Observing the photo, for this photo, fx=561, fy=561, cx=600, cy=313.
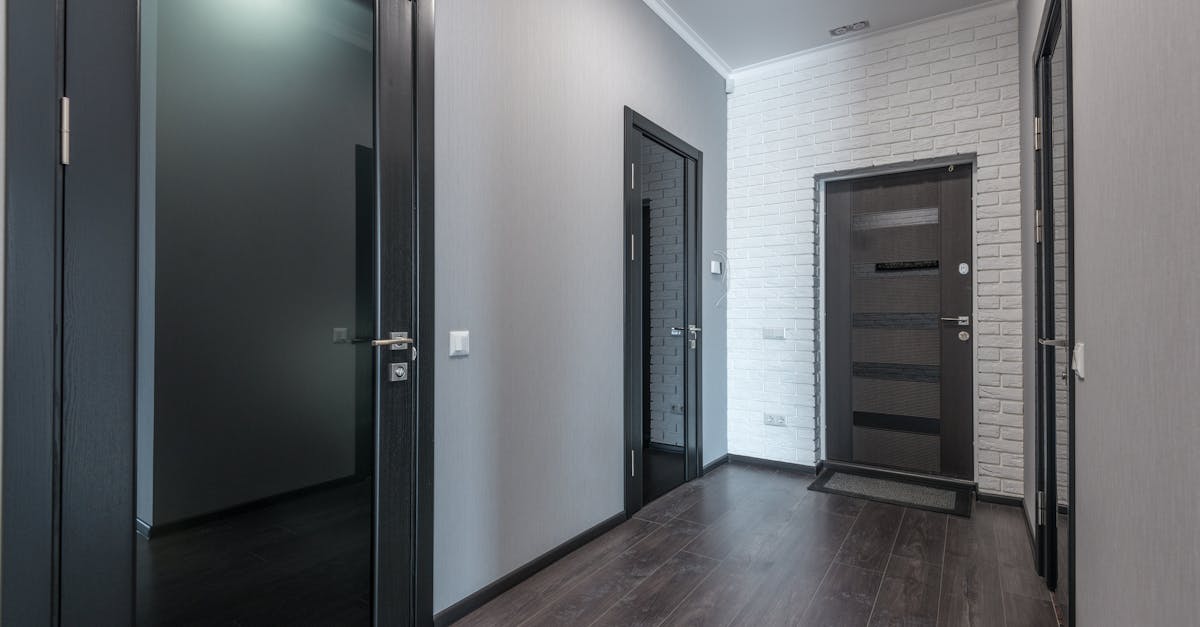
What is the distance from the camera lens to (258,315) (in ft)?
7.30

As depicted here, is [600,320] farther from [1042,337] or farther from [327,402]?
[1042,337]

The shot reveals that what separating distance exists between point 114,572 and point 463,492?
101 centimetres

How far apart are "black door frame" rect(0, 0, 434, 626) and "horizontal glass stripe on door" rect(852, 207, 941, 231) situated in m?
3.80

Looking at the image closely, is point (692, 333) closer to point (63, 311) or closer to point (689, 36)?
point (689, 36)

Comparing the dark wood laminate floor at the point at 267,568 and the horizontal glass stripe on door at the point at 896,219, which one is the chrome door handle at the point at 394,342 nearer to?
the dark wood laminate floor at the point at 267,568

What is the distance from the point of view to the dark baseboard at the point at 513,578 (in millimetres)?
2010

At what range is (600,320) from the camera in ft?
9.45

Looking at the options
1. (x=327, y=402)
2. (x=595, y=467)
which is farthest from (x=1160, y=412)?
(x=327, y=402)

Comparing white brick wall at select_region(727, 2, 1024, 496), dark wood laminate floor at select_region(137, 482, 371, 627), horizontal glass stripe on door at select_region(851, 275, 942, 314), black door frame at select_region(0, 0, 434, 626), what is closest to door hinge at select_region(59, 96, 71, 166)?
black door frame at select_region(0, 0, 434, 626)


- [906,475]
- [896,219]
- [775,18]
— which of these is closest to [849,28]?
[775,18]

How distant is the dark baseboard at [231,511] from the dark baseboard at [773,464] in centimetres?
284

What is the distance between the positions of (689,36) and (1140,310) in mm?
3291

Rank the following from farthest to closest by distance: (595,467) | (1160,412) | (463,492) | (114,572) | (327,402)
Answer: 1. (595,467)
2. (327,402)
3. (463,492)
4. (114,572)
5. (1160,412)

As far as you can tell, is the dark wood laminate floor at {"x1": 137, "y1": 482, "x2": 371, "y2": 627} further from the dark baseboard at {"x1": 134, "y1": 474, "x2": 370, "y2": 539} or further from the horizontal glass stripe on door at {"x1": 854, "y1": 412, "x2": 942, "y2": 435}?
the horizontal glass stripe on door at {"x1": 854, "y1": 412, "x2": 942, "y2": 435}
